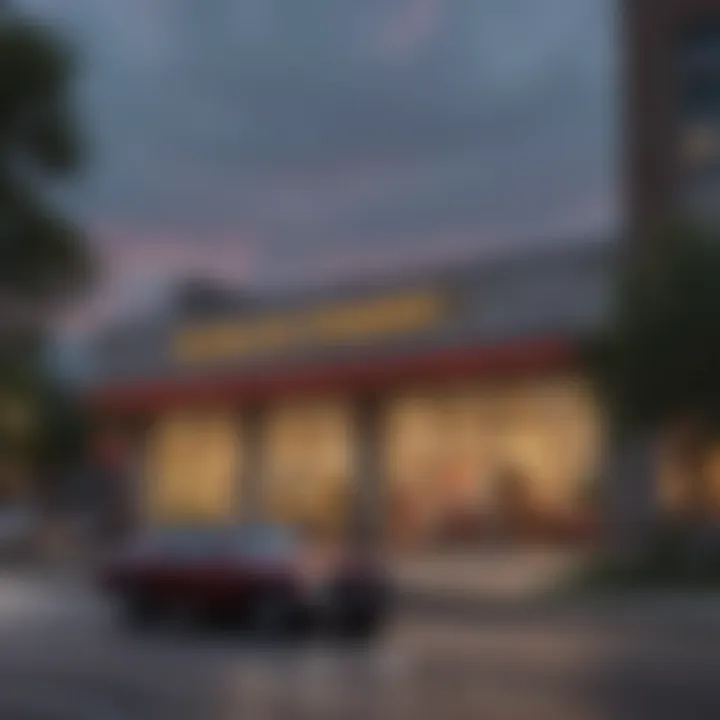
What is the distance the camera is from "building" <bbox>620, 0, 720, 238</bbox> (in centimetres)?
3744

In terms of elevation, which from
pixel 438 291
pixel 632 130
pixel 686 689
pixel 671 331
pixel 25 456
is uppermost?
pixel 632 130

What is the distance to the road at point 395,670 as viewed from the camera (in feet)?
47.3

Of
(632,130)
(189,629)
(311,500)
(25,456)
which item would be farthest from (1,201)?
(311,500)

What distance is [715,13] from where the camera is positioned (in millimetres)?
38125

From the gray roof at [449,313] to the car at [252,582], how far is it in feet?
35.5

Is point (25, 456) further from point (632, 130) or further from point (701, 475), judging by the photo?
point (632, 130)

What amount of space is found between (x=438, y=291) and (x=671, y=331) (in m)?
12.0

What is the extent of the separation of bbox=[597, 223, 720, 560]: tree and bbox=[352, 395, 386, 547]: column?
1093 centimetres

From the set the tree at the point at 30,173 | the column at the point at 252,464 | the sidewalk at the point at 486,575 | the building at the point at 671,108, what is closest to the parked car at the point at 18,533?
the sidewalk at the point at 486,575

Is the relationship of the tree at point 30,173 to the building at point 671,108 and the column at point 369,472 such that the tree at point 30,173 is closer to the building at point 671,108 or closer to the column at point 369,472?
the building at point 671,108

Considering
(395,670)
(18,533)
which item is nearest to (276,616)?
(395,670)

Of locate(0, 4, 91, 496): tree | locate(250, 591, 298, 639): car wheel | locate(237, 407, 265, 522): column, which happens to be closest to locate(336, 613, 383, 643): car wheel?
locate(250, 591, 298, 639): car wheel

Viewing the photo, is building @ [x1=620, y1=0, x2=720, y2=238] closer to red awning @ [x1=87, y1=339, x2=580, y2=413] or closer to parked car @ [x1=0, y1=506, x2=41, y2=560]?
red awning @ [x1=87, y1=339, x2=580, y2=413]

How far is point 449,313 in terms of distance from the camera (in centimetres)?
4025
